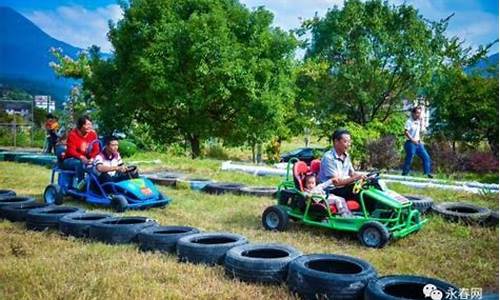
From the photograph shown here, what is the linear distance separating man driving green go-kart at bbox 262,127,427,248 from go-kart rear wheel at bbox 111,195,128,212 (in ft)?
5.16

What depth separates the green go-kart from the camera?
396cm

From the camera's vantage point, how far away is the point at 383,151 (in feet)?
28.5

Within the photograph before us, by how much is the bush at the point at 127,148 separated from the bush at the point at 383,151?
495 centimetres

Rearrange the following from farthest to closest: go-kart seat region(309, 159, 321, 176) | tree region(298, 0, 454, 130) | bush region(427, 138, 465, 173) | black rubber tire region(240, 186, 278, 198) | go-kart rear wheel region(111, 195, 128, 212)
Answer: bush region(427, 138, 465, 173) → tree region(298, 0, 454, 130) → black rubber tire region(240, 186, 278, 198) → go-kart rear wheel region(111, 195, 128, 212) → go-kart seat region(309, 159, 321, 176)

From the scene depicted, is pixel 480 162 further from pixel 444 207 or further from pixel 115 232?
pixel 115 232

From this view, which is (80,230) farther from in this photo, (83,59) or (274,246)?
(83,59)

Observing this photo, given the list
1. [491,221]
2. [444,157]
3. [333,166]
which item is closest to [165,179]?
[333,166]

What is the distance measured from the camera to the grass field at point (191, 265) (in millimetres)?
2875

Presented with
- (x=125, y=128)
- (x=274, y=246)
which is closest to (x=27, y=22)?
(x=274, y=246)

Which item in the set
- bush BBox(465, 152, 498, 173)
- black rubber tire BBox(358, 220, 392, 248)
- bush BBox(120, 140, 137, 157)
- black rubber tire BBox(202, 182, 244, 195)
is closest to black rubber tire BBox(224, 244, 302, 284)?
black rubber tire BBox(358, 220, 392, 248)

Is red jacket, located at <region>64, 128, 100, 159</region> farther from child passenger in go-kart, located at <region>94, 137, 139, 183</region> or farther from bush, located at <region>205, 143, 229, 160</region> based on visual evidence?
bush, located at <region>205, 143, 229, 160</region>

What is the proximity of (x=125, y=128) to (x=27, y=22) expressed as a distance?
4765 mm

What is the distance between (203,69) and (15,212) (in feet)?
18.1

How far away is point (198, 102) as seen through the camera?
9.88 meters
